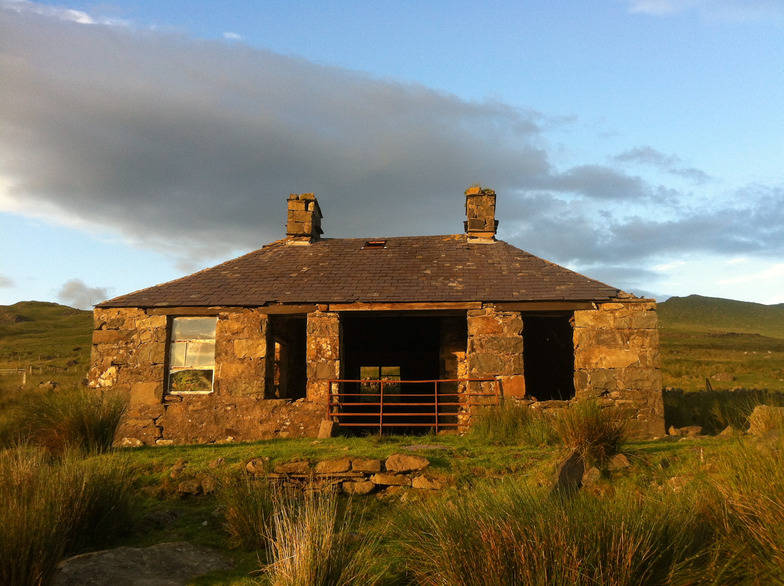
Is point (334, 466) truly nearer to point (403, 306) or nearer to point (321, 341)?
point (321, 341)

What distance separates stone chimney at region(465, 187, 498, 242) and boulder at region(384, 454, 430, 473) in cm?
909

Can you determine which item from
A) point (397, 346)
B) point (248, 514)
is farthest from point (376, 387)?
point (248, 514)

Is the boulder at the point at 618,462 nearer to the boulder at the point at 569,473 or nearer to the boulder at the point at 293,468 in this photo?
the boulder at the point at 569,473

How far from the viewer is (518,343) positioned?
1198 centimetres

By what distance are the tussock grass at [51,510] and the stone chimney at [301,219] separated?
9840 mm

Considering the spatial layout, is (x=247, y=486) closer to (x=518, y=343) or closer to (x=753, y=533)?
(x=753, y=533)

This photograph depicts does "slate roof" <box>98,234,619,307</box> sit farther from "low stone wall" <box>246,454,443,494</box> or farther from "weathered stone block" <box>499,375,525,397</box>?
"low stone wall" <box>246,454,443,494</box>

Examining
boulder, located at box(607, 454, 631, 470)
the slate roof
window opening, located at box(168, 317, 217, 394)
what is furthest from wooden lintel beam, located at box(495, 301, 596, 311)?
window opening, located at box(168, 317, 217, 394)

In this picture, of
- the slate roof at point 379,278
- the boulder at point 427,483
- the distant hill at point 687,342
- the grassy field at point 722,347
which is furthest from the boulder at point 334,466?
the distant hill at point 687,342

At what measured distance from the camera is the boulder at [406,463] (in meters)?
7.60

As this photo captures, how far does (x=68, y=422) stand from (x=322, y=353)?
5.04m

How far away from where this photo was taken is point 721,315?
9475cm

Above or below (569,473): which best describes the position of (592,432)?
above

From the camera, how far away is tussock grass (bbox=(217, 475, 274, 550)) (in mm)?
5977
